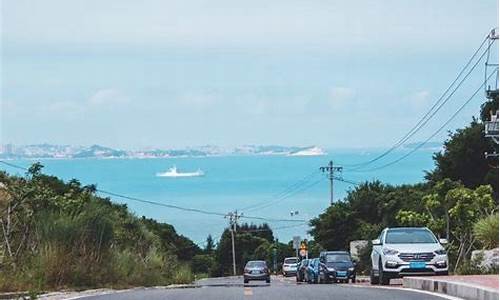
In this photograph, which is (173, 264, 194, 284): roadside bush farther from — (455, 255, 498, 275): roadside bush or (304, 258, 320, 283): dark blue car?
(455, 255, 498, 275): roadside bush

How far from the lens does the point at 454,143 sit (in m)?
61.9

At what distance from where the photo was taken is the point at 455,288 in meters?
16.8

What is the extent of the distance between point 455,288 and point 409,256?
719 cm

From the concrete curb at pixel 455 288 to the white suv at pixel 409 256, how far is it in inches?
115

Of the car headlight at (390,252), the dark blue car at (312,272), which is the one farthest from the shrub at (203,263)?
the car headlight at (390,252)

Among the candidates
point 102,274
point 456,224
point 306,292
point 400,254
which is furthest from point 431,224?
point 306,292

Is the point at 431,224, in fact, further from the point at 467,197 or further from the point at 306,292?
the point at 306,292

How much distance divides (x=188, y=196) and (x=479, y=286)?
158 m

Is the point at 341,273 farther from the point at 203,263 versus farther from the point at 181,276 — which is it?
the point at 203,263

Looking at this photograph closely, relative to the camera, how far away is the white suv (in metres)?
23.9

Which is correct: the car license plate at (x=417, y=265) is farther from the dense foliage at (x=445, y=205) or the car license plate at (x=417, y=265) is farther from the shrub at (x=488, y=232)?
the shrub at (x=488, y=232)

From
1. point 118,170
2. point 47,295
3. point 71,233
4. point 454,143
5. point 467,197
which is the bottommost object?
point 47,295

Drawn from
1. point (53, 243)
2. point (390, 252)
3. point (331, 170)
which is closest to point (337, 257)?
point (390, 252)

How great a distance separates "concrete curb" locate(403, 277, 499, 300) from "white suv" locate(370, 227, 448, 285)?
2911 mm
